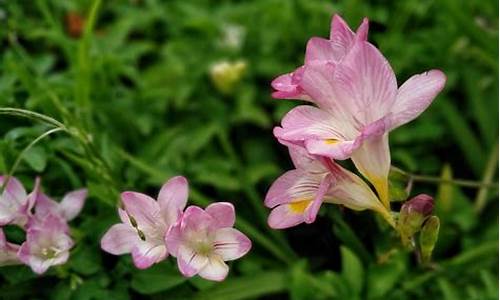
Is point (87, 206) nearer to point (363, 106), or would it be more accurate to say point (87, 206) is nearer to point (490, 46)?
point (363, 106)

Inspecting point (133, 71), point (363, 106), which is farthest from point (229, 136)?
point (363, 106)

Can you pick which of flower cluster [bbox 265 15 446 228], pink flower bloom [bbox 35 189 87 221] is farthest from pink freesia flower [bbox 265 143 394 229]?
pink flower bloom [bbox 35 189 87 221]

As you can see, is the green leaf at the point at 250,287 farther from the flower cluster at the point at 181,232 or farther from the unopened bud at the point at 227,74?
the unopened bud at the point at 227,74

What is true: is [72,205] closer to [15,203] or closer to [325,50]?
[15,203]

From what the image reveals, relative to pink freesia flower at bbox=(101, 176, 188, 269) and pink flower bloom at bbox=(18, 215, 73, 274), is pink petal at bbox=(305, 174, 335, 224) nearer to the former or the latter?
pink freesia flower at bbox=(101, 176, 188, 269)

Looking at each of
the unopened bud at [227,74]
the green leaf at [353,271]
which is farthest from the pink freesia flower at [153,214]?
the unopened bud at [227,74]

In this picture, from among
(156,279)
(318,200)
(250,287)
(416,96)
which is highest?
(416,96)

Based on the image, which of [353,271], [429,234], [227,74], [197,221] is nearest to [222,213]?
[197,221]
